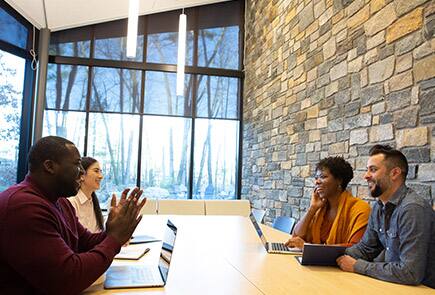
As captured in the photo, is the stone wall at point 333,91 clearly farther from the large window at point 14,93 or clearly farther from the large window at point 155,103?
Answer: the large window at point 14,93

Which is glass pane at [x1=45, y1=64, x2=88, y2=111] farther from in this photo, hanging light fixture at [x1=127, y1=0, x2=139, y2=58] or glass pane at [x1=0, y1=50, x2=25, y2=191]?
hanging light fixture at [x1=127, y1=0, x2=139, y2=58]

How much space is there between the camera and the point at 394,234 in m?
1.60

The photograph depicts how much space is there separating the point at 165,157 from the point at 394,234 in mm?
4559

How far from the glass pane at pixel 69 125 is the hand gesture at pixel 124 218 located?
4564mm

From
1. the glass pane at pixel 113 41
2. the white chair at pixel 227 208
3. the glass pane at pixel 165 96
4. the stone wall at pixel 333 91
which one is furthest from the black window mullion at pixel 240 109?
the glass pane at pixel 113 41

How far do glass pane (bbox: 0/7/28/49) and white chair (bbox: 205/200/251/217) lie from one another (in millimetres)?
3424

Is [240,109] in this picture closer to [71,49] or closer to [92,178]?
[71,49]

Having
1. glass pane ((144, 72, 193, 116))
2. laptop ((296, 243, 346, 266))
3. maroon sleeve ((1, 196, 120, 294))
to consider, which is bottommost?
laptop ((296, 243, 346, 266))

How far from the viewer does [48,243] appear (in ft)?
3.43

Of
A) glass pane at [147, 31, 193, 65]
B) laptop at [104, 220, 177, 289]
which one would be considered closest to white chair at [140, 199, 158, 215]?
glass pane at [147, 31, 193, 65]

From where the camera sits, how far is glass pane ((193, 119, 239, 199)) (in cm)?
591

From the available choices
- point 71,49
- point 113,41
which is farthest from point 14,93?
point 113,41

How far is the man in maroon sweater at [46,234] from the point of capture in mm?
1024

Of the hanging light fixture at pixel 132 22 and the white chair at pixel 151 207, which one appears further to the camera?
the white chair at pixel 151 207
